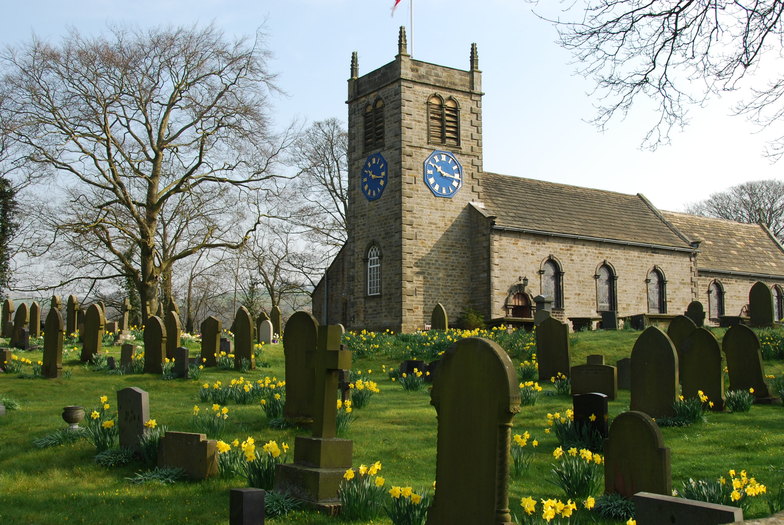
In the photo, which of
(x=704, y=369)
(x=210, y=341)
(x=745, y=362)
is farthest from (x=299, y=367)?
(x=745, y=362)

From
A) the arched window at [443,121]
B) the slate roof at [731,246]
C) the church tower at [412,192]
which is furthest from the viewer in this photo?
the slate roof at [731,246]

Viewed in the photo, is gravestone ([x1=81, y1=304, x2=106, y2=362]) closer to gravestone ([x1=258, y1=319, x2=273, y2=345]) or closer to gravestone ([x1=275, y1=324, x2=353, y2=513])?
gravestone ([x1=258, y1=319, x2=273, y2=345])

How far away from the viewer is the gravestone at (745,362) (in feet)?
41.7

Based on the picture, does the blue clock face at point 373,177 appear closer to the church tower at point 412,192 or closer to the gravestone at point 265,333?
the church tower at point 412,192

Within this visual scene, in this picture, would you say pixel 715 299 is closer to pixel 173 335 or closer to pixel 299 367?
pixel 173 335

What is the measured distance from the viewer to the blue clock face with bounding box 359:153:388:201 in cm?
3036

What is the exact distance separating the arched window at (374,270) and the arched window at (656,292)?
1282 cm

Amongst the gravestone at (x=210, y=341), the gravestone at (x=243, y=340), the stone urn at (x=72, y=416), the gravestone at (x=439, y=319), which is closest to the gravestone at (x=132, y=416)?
the stone urn at (x=72, y=416)

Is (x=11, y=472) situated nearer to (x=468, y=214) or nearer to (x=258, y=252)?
(x=468, y=214)

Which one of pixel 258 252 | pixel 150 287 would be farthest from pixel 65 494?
pixel 258 252

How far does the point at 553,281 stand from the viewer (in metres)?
31.8

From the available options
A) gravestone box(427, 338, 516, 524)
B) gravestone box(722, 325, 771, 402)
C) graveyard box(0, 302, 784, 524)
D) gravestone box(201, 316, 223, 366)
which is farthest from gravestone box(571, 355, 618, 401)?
gravestone box(201, 316, 223, 366)

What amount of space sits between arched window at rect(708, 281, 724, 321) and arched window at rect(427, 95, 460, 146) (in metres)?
16.3

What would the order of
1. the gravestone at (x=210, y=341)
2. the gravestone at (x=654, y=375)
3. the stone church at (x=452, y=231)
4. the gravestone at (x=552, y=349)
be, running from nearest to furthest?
the gravestone at (x=654, y=375)
the gravestone at (x=552, y=349)
the gravestone at (x=210, y=341)
the stone church at (x=452, y=231)
